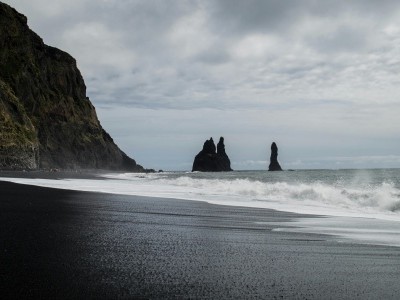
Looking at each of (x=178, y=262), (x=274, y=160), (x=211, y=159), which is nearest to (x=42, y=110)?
(x=178, y=262)

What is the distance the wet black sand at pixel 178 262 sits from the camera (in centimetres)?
404

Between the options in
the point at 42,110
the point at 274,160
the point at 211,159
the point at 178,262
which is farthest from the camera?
the point at 274,160

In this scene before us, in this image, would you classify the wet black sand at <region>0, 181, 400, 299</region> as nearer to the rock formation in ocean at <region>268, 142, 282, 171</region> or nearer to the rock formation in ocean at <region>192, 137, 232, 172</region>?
the rock formation in ocean at <region>192, 137, 232, 172</region>

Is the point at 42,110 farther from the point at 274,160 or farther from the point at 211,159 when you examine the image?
the point at 274,160

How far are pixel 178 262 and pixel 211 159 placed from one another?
6847 inches

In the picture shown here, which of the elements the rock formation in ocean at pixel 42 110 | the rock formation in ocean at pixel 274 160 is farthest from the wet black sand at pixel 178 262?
the rock formation in ocean at pixel 274 160

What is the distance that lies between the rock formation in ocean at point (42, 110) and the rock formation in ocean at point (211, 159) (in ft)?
178

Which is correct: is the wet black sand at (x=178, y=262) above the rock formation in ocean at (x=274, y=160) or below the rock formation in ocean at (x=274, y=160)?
below

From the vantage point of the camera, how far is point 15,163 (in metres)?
57.6

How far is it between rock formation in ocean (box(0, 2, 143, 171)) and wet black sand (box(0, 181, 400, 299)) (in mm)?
53435

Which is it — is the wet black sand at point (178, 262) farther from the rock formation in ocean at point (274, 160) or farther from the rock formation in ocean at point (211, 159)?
the rock formation in ocean at point (274, 160)

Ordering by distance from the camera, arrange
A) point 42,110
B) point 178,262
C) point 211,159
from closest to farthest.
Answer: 1. point 178,262
2. point 42,110
3. point 211,159

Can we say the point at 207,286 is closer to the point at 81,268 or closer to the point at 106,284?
the point at 106,284

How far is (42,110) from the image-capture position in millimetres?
90438
